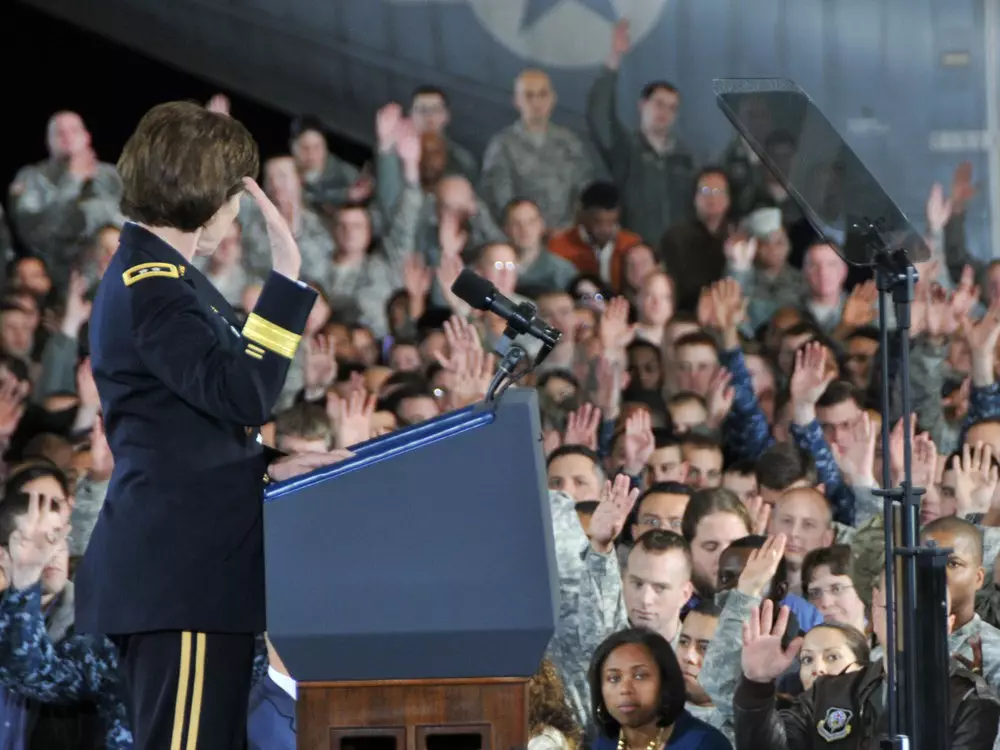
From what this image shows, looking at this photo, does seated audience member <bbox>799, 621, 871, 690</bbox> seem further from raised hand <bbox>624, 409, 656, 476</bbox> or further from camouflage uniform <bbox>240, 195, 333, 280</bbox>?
camouflage uniform <bbox>240, 195, 333, 280</bbox>

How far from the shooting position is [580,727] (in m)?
3.73

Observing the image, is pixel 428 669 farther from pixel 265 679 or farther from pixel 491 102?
pixel 491 102

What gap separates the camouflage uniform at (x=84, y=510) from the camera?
4410 mm

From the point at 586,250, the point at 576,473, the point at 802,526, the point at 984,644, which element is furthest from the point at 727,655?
the point at 586,250

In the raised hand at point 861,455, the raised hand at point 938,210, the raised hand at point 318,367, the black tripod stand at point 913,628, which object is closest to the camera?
the black tripod stand at point 913,628

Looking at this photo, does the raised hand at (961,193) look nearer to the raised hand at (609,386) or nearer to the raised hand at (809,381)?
the raised hand at (809,381)

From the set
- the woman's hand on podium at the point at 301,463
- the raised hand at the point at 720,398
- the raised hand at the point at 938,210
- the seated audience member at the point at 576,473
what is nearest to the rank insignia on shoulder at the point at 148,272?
the woman's hand on podium at the point at 301,463

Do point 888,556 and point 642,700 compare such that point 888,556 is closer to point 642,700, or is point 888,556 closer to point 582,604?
point 642,700

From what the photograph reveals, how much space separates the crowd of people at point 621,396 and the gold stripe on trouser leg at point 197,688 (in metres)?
1.23

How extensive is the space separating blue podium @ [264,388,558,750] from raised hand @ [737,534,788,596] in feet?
6.71

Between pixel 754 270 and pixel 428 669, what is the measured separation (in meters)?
4.48

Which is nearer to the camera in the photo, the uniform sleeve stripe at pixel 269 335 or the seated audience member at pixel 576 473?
the uniform sleeve stripe at pixel 269 335

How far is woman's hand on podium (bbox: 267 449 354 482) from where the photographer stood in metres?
1.81

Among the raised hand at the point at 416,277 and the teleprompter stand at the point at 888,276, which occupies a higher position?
the raised hand at the point at 416,277
